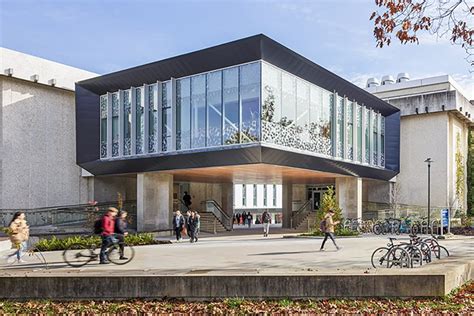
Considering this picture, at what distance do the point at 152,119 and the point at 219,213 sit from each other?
44.4ft

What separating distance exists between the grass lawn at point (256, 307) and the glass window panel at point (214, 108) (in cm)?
1529

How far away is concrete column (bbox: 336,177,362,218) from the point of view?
33562mm

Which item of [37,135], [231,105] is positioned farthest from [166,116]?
[37,135]

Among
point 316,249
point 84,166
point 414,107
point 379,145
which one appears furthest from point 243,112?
point 414,107

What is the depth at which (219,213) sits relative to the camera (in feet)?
128

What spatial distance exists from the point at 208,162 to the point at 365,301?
53.8 ft

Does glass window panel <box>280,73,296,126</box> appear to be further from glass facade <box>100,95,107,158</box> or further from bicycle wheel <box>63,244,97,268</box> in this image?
bicycle wheel <box>63,244,97,268</box>

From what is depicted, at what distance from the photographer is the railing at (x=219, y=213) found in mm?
37125

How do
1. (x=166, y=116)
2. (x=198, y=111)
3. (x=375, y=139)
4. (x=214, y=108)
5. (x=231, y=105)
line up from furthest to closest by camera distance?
(x=375, y=139)
(x=166, y=116)
(x=198, y=111)
(x=214, y=108)
(x=231, y=105)

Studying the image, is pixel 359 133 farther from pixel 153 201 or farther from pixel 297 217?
pixel 153 201

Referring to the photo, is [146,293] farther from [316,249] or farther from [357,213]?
[357,213]

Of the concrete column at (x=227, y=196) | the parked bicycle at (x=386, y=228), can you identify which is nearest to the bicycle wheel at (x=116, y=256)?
the parked bicycle at (x=386, y=228)

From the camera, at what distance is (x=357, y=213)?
33438mm

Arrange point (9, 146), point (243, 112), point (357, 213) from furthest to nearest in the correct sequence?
point (357, 213), point (9, 146), point (243, 112)
